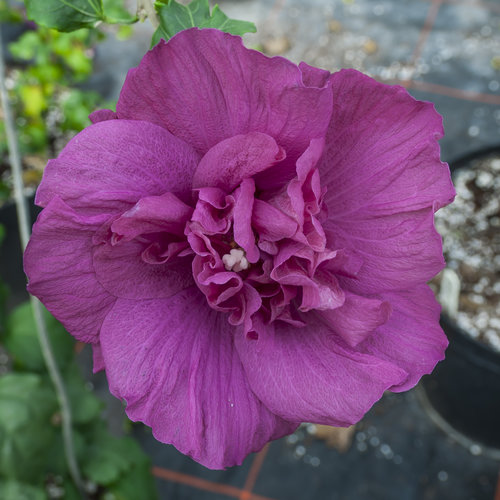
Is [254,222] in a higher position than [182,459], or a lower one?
higher

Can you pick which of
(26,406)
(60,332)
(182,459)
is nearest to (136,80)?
(26,406)

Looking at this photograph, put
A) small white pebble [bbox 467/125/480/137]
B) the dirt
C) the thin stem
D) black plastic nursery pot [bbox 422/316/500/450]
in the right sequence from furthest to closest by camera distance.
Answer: small white pebble [bbox 467/125/480/137]
the dirt
black plastic nursery pot [bbox 422/316/500/450]
the thin stem

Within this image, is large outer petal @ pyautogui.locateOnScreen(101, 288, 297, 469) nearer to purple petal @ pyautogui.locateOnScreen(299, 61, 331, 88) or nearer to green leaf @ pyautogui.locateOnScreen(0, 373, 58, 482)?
purple petal @ pyautogui.locateOnScreen(299, 61, 331, 88)

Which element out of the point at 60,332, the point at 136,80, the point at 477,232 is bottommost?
the point at 477,232

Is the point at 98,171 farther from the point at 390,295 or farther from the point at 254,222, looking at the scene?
the point at 390,295

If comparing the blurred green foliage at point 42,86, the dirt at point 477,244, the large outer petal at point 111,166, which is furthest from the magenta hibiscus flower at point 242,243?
the blurred green foliage at point 42,86

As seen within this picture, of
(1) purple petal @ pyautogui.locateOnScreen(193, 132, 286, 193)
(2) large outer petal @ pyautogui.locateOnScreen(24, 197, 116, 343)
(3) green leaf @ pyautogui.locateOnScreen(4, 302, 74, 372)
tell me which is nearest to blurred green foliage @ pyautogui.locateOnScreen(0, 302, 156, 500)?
(3) green leaf @ pyautogui.locateOnScreen(4, 302, 74, 372)
